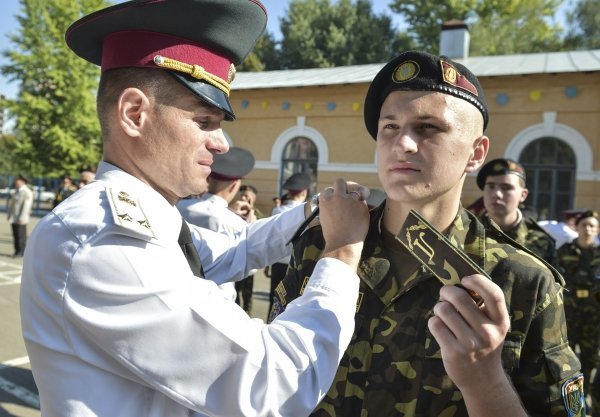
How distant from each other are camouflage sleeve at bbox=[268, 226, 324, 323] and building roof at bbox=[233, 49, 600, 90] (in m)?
12.3

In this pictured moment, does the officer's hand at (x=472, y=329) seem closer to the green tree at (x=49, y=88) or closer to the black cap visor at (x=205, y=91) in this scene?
the black cap visor at (x=205, y=91)

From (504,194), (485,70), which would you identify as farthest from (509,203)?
(485,70)

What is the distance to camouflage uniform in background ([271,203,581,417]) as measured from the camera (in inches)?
59.1

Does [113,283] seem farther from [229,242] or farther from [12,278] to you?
[12,278]

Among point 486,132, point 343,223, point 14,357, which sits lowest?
point 14,357

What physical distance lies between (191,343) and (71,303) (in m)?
0.29

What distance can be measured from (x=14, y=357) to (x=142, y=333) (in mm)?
4720

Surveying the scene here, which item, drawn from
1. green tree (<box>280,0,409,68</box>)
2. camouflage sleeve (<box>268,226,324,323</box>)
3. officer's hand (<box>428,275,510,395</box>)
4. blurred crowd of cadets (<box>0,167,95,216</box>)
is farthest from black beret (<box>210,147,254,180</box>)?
green tree (<box>280,0,409,68</box>)

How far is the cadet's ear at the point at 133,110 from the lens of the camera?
54.6 inches

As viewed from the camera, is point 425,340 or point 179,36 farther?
point 425,340

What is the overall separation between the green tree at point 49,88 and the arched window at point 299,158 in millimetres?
9643

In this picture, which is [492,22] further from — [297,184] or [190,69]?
[190,69]

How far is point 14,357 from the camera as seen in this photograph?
4.94 meters

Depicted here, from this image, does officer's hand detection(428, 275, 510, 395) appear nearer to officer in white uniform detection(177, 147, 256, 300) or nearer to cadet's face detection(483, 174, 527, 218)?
officer in white uniform detection(177, 147, 256, 300)
